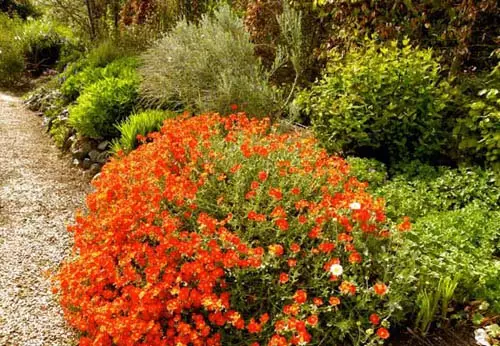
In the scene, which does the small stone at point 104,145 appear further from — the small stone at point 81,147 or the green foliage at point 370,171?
the green foliage at point 370,171

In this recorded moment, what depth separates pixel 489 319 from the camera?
241 centimetres

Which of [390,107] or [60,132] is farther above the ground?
[390,107]

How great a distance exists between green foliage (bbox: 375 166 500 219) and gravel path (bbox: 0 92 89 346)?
7.96ft

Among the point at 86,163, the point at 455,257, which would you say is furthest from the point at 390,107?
the point at 86,163

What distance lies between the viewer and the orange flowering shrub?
216 centimetres

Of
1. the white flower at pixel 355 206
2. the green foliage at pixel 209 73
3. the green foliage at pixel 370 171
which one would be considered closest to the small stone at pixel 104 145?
the green foliage at pixel 209 73

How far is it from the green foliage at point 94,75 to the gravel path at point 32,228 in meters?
0.73

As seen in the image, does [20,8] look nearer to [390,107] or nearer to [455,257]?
[390,107]

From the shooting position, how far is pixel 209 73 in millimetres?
5012

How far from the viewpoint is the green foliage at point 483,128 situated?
3545 mm

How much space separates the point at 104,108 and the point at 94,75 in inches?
62.5

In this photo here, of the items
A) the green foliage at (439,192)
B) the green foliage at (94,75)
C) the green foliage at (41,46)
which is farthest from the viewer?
the green foliage at (41,46)

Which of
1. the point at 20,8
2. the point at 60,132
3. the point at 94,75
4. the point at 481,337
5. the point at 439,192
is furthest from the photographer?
the point at 20,8

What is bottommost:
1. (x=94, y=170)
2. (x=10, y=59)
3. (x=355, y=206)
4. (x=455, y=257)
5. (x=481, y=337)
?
(x=94, y=170)
